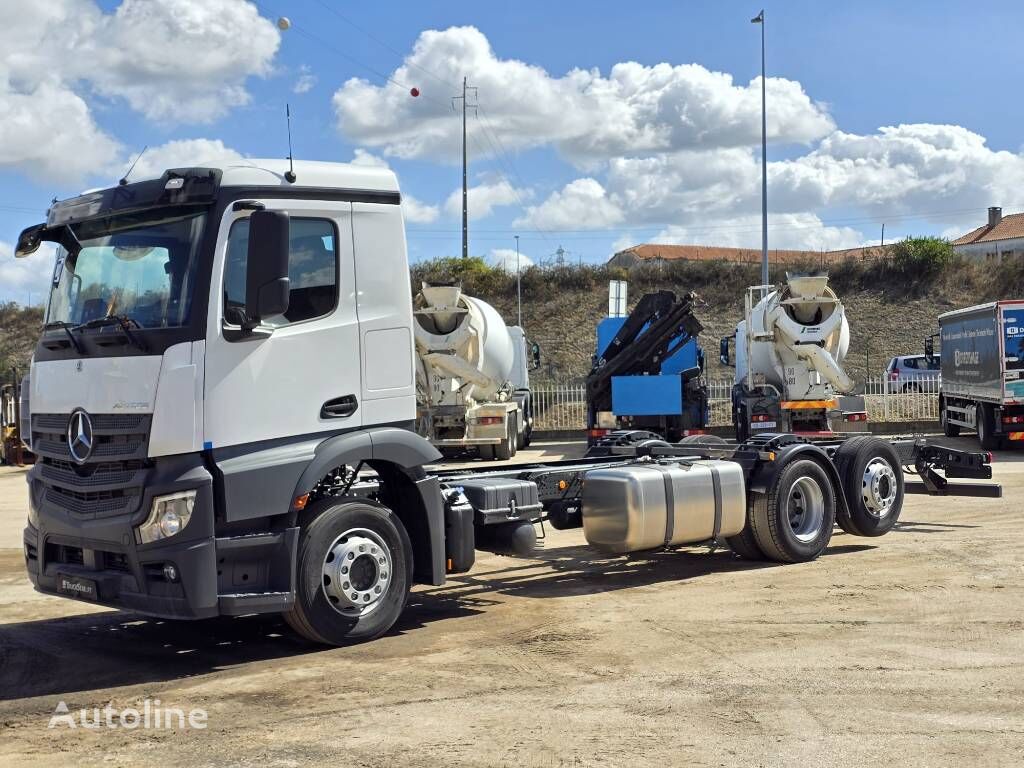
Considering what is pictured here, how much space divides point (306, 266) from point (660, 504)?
3.78 m

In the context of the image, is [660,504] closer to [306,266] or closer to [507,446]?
[306,266]

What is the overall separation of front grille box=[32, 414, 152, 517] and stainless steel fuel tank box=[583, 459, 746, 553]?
4.00 metres

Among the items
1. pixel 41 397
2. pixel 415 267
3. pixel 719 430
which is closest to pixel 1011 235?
pixel 415 267

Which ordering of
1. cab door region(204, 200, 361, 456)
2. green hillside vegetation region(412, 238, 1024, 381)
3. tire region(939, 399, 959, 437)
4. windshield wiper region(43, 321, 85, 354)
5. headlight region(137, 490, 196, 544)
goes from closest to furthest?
headlight region(137, 490, 196, 544) < cab door region(204, 200, 361, 456) < windshield wiper region(43, 321, 85, 354) < tire region(939, 399, 959, 437) < green hillside vegetation region(412, 238, 1024, 381)

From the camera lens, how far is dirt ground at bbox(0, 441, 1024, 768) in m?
5.57

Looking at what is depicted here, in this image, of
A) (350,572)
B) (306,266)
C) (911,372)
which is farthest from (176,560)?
(911,372)

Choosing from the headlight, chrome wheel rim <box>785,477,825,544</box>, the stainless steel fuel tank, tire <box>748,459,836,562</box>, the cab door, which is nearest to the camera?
the headlight

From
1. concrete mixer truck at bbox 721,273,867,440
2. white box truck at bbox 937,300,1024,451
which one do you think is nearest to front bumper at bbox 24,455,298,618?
concrete mixer truck at bbox 721,273,867,440

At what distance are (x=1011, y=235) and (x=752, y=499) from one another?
78.5m

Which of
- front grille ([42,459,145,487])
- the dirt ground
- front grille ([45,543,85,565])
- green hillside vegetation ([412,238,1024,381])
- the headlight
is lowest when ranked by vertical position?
the dirt ground

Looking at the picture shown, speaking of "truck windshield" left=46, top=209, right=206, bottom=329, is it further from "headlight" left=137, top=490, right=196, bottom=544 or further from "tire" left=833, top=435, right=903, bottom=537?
"tire" left=833, top=435, right=903, bottom=537

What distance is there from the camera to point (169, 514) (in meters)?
6.82

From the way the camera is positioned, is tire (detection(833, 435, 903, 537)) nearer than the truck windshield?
No

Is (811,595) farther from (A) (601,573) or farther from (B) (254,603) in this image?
(B) (254,603)
